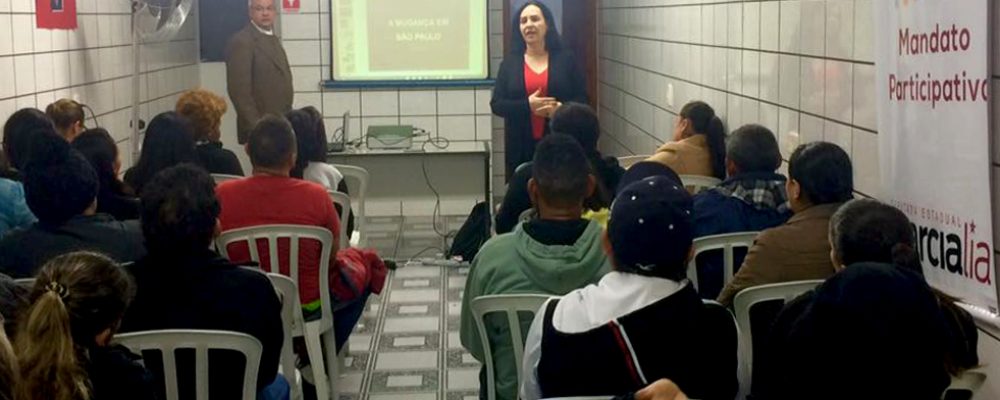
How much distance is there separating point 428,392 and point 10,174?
163cm

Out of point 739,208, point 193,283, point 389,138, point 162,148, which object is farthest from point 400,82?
point 193,283

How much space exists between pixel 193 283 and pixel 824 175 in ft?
5.04

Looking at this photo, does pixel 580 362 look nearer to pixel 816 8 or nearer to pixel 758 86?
pixel 816 8

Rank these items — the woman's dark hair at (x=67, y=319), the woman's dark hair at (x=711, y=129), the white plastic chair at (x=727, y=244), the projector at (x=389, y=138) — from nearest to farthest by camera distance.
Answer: the woman's dark hair at (x=67, y=319), the white plastic chair at (x=727, y=244), the woman's dark hair at (x=711, y=129), the projector at (x=389, y=138)

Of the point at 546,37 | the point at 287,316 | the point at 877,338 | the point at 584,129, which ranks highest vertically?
the point at 546,37

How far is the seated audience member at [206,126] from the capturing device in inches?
183

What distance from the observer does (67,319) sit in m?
1.79

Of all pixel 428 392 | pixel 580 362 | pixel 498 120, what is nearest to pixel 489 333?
pixel 580 362

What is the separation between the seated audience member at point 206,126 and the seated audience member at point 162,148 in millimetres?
572

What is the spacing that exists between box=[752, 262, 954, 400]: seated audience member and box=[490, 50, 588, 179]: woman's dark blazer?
4290mm

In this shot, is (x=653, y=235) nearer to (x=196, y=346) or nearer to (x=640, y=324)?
(x=640, y=324)

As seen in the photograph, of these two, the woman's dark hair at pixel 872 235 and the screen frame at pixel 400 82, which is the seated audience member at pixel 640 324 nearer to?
the woman's dark hair at pixel 872 235

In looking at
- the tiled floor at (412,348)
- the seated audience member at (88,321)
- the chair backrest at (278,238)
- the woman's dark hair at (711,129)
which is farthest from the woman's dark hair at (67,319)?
the woman's dark hair at (711,129)

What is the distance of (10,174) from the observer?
12.5ft
